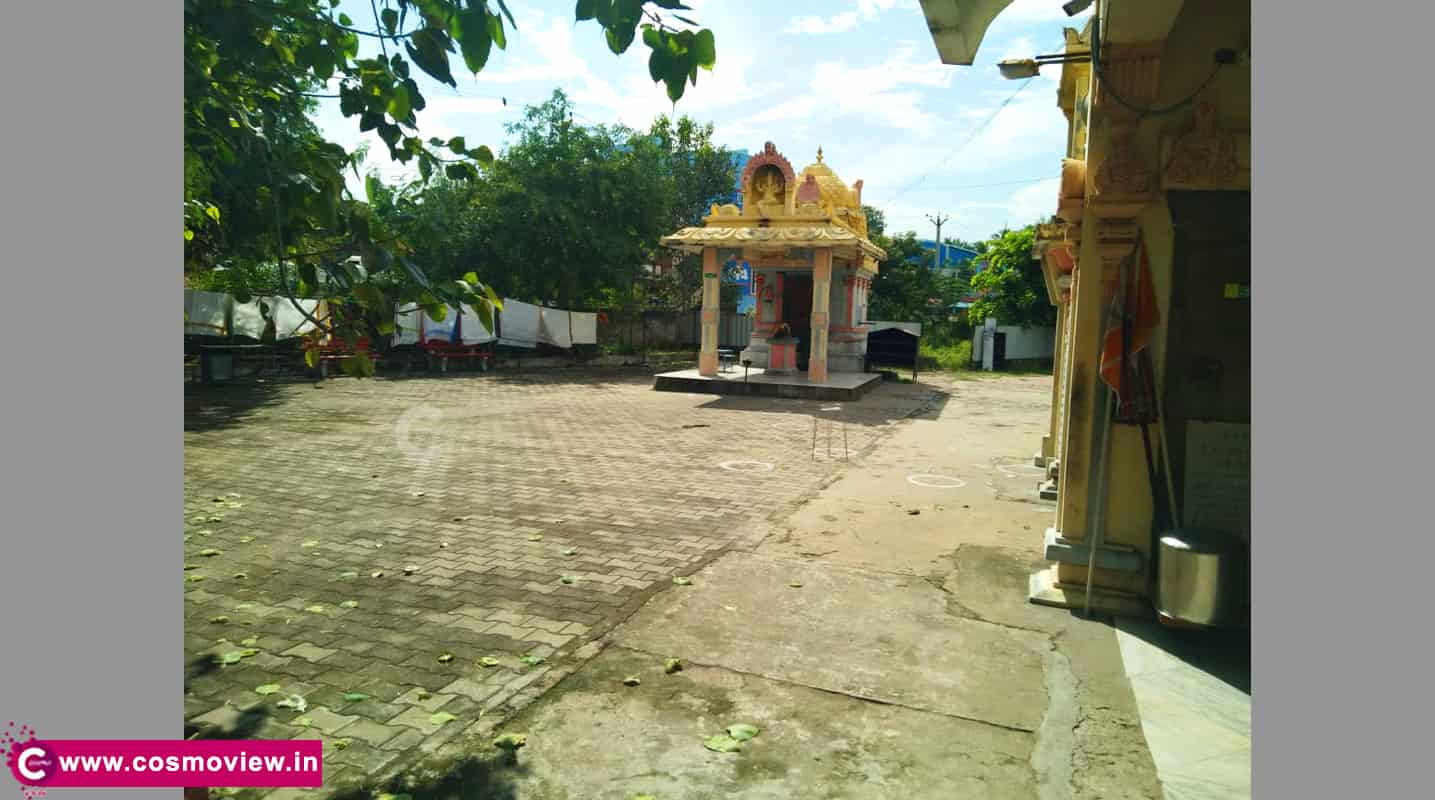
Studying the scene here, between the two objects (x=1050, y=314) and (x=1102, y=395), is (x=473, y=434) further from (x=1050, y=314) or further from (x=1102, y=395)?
(x=1050, y=314)

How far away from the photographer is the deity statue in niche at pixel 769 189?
20141mm

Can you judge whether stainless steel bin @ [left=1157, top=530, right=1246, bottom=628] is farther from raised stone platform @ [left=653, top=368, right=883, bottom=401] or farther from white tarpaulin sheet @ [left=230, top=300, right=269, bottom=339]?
white tarpaulin sheet @ [left=230, top=300, right=269, bottom=339]

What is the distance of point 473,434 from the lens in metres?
11.8

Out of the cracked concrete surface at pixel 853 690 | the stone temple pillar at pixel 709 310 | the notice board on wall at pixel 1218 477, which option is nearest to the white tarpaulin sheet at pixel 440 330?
the stone temple pillar at pixel 709 310

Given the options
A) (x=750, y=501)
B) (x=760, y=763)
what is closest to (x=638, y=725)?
(x=760, y=763)

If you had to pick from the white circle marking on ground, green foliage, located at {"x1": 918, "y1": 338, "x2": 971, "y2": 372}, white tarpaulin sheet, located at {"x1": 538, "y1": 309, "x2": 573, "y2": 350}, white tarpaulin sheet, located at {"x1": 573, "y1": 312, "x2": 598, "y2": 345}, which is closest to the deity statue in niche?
white tarpaulin sheet, located at {"x1": 538, "y1": 309, "x2": 573, "y2": 350}

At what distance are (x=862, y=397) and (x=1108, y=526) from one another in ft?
44.4

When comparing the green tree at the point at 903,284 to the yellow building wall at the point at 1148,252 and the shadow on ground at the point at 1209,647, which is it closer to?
the yellow building wall at the point at 1148,252

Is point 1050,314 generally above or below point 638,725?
above

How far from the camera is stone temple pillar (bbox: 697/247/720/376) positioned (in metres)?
19.5

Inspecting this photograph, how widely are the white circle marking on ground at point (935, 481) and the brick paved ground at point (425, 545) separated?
102cm

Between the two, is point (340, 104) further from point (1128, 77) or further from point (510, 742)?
point (1128, 77)

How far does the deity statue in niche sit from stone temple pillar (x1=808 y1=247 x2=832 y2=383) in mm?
2101

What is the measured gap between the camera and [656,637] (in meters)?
4.45
